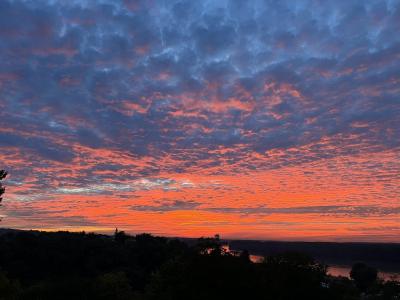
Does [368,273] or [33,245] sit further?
[368,273]

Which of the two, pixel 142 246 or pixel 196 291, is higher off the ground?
pixel 142 246

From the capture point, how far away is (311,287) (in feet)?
112

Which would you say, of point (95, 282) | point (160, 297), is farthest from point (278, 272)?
point (95, 282)

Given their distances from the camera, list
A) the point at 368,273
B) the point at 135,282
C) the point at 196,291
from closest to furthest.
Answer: the point at 196,291 < the point at 135,282 < the point at 368,273

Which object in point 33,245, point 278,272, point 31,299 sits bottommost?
point 31,299

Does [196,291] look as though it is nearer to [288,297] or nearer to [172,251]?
[288,297]

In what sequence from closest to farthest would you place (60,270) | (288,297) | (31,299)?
1. (288,297)
2. (31,299)
3. (60,270)

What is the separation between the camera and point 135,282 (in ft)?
289

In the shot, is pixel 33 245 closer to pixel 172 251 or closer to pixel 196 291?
pixel 172 251

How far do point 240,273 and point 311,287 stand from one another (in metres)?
6.64

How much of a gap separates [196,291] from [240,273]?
3293 millimetres

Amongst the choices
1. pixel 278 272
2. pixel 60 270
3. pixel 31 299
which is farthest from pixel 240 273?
pixel 60 270

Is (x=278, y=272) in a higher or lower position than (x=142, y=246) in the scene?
lower

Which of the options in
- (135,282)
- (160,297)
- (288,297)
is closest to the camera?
(288,297)
